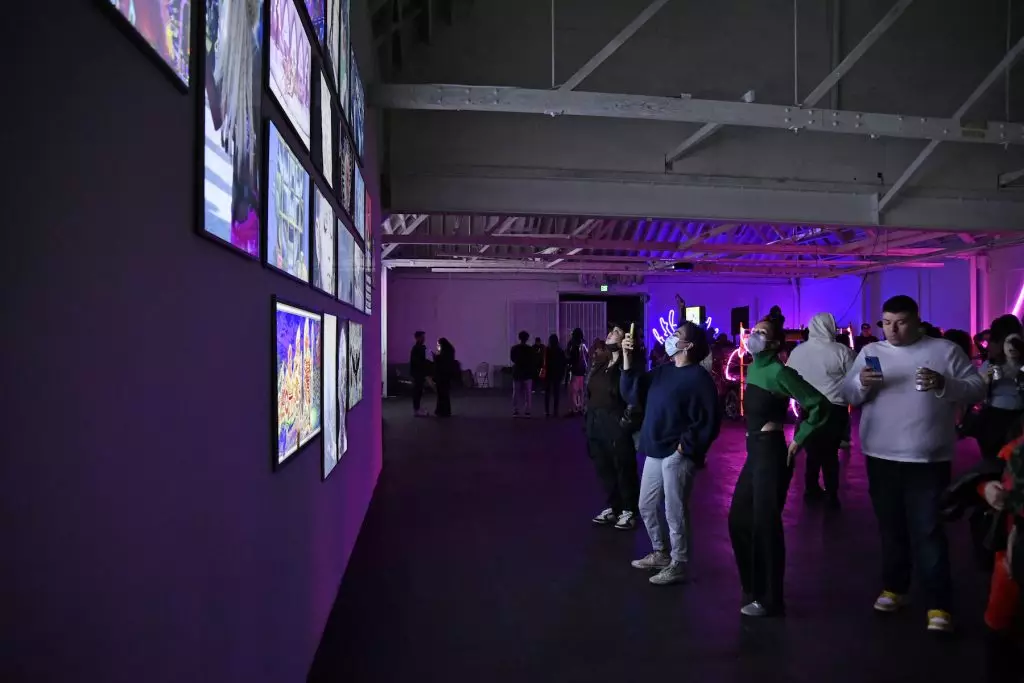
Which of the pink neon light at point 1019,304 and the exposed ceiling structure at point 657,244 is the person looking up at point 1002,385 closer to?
the exposed ceiling structure at point 657,244

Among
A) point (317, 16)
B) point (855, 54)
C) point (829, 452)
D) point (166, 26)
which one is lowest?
point (829, 452)

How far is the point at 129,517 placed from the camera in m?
1.14

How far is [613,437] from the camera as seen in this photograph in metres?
5.52

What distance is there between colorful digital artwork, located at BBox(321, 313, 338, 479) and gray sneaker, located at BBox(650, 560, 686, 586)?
6.83ft

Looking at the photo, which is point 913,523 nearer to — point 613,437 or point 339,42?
point 613,437

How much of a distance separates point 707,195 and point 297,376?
7.66 meters

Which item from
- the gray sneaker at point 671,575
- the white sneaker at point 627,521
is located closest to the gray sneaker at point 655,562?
the gray sneaker at point 671,575

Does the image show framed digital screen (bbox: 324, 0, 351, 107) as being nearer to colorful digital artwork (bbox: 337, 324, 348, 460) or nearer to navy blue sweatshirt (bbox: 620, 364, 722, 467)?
colorful digital artwork (bbox: 337, 324, 348, 460)

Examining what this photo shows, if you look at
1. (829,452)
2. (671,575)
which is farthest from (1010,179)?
(671,575)

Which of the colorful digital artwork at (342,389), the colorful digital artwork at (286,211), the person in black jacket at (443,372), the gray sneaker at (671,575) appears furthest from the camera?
the person in black jacket at (443,372)

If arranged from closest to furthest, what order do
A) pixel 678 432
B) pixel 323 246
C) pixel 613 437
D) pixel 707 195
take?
pixel 323 246, pixel 678 432, pixel 613 437, pixel 707 195

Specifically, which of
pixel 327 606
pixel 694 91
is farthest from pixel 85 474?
pixel 694 91

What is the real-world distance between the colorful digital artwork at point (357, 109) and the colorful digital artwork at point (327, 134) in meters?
1.05

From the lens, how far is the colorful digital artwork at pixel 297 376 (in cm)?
235
